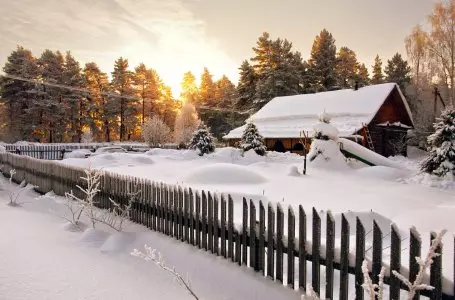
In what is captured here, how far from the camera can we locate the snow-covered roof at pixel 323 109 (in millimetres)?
28453

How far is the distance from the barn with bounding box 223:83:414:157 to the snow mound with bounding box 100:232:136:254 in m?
23.0

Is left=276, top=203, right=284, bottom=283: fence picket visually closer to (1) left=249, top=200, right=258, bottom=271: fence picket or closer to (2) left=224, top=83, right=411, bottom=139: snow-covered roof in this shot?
(1) left=249, top=200, right=258, bottom=271: fence picket

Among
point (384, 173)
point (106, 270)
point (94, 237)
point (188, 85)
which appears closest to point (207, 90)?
point (188, 85)

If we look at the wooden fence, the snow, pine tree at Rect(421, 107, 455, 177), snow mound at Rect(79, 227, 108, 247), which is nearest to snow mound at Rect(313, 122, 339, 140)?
the snow

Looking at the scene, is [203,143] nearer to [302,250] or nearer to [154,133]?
[154,133]

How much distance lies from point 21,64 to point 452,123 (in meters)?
54.0

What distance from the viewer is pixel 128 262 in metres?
5.36

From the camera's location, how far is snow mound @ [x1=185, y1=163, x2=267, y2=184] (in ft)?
43.8

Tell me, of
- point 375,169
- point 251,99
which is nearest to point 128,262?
point 375,169

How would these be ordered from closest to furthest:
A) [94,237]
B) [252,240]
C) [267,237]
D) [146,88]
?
[267,237]
[252,240]
[94,237]
[146,88]

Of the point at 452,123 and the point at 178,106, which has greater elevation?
the point at 178,106

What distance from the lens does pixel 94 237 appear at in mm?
6422

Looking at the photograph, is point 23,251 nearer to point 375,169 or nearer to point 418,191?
point 418,191

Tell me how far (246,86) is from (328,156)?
34426 mm
